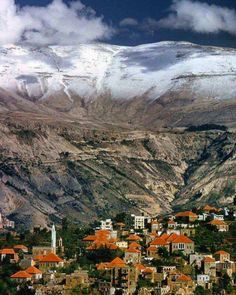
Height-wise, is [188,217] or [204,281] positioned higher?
[188,217]

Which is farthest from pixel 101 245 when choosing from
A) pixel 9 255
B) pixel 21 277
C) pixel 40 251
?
pixel 21 277

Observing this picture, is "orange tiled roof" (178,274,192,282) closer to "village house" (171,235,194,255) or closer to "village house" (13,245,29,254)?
"village house" (171,235,194,255)

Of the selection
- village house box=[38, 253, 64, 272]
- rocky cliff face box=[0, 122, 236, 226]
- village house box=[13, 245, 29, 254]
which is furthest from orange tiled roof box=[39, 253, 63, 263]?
rocky cliff face box=[0, 122, 236, 226]

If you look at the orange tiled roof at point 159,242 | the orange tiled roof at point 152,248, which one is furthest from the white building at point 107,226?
the orange tiled roof at point 152,248

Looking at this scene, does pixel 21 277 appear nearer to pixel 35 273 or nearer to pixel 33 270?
pixel 35 273

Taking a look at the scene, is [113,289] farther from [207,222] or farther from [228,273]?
[207,222]

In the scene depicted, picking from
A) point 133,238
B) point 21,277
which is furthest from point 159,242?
point 21,277

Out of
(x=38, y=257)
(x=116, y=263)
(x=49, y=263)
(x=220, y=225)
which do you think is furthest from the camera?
(x=220, y=225)

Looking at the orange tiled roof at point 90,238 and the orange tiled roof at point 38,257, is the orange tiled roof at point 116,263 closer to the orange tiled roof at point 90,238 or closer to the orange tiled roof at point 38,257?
the orange tiled roof at point 38,257

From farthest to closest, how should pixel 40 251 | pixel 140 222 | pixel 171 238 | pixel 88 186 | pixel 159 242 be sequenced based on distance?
pixel 88 186 → pixel 140 222 → pixel 171 238 → pixel 40 251 → pixel 159 242

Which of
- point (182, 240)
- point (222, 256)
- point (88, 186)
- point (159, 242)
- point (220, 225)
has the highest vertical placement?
point (88, 186)

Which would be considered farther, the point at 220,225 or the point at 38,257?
the point at 220,225
